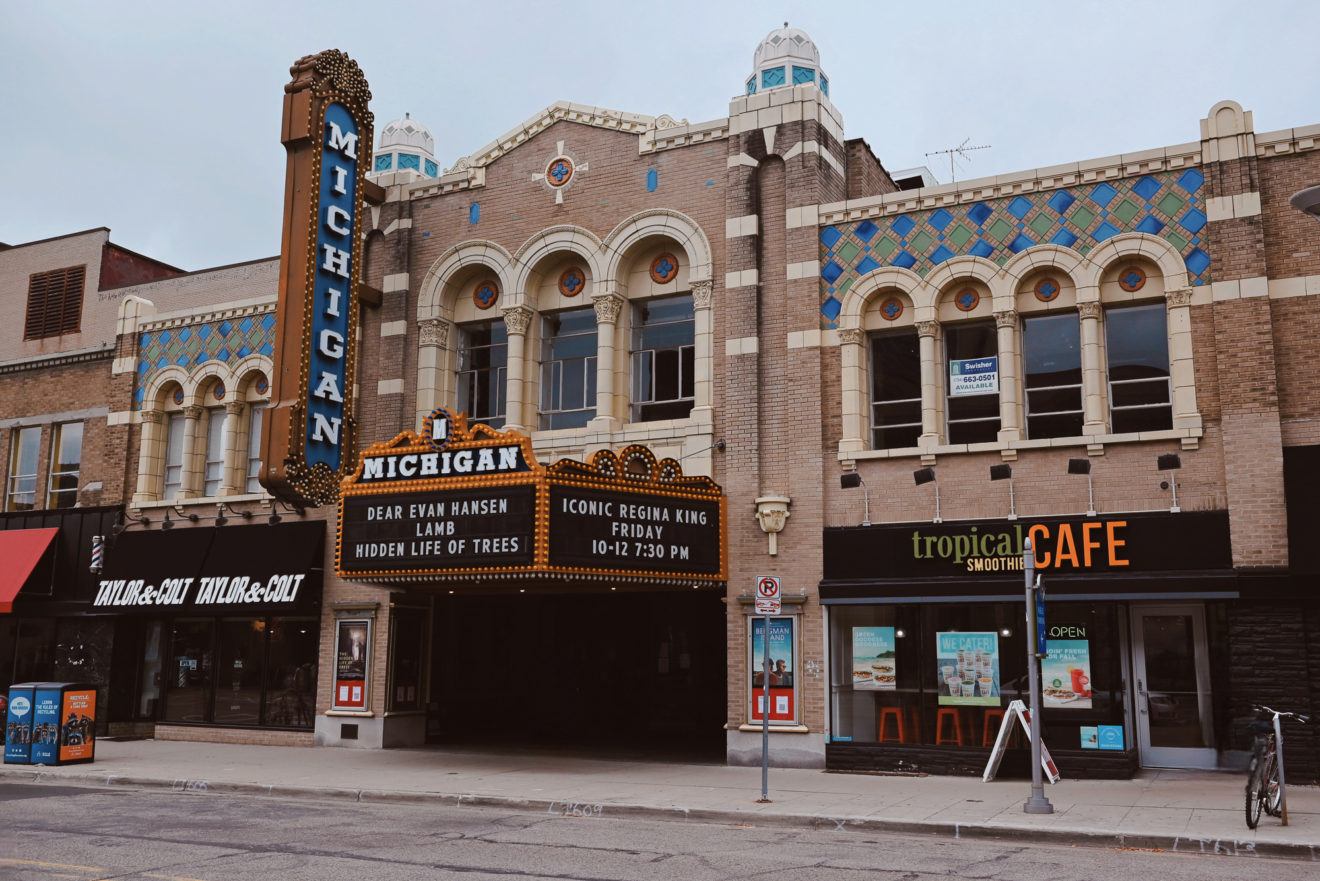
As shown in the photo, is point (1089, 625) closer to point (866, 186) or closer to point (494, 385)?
point (866, 186)

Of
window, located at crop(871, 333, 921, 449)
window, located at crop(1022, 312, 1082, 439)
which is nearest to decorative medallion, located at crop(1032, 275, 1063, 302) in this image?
window, located at crop(1022, 312, 1082, 439)

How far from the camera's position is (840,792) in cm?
1680

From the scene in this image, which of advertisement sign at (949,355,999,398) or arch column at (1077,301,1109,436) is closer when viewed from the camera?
arch column at (1077,301,1109,436)

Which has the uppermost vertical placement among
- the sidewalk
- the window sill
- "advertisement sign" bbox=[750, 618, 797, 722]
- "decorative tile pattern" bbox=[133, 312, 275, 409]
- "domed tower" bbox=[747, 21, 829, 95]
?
"domed tower" bbox=[747, 21, 829, 95]

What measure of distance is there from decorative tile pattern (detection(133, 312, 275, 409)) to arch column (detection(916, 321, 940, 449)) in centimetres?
1428

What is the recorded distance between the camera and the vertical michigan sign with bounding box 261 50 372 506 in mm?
22016

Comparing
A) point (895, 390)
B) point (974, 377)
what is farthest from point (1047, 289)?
point (895, 390)

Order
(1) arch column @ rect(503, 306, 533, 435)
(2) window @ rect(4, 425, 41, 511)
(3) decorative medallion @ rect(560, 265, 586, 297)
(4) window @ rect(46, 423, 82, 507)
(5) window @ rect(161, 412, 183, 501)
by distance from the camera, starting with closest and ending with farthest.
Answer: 1. (1) arch column @ rect(503, 306, 533, 435)
2. (3) decorative medallion @ rect(560, 265, 586, 297)
3. (5) window @ rect(161, 412, 183, 501)
4. (4) window @ rect(46, 423, 82, 507)
5. (2) window @ rect(4, 425, 41, 511)

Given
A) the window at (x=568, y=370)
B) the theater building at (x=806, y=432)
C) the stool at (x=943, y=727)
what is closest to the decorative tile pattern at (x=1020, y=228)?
the theater building at (x=806, y=432)

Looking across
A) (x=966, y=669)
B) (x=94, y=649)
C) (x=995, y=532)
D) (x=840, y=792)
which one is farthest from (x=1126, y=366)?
(x=94, y=649)

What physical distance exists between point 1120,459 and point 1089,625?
2.65 meters

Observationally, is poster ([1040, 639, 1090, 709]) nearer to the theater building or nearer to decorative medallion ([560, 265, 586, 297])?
the theater building

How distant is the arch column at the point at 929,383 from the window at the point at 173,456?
17.2m

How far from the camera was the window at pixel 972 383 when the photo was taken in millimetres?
20078
